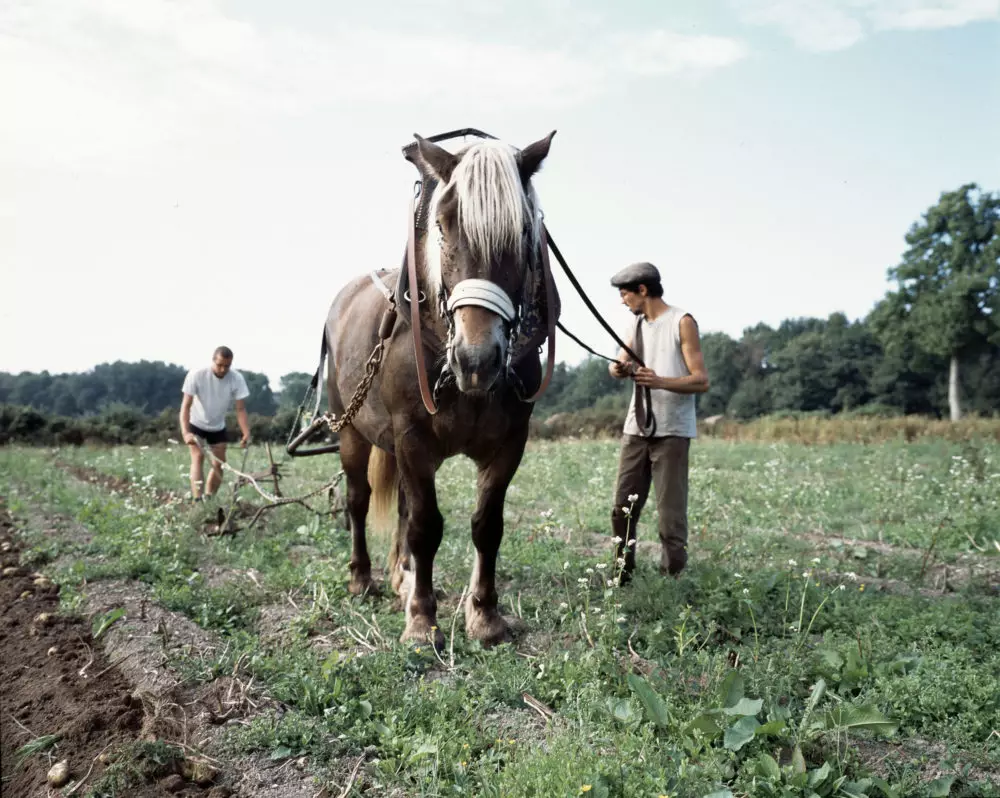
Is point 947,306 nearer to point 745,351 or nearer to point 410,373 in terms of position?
point 745,351

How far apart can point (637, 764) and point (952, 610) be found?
2370 mm

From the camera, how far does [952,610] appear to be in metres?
3.71

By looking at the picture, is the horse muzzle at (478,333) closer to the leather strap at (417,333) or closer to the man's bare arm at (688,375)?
the leather strap at (417,333)

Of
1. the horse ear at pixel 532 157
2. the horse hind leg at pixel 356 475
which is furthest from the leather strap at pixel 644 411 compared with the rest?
the horse hind leg at pixel 356 475

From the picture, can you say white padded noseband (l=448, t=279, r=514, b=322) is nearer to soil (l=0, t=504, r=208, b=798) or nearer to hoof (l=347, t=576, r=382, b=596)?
soil (l=0, t=504, r=208, b=798)

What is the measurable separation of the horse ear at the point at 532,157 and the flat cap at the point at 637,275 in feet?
4.36

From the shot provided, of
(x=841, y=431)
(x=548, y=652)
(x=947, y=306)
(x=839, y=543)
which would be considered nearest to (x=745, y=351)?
(x=947, y=306)

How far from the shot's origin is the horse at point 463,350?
2.99 meters

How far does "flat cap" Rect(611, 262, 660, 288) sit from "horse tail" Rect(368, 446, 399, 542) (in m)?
1.90

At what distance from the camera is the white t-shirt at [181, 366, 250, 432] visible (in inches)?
318

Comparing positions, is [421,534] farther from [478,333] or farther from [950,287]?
[950,287]

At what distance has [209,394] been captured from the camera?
26.7 ft

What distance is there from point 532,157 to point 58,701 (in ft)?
10.6

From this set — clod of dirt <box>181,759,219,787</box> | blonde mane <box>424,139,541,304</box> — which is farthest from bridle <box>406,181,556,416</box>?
clod of dirt <box>181,759,219,787</box>
